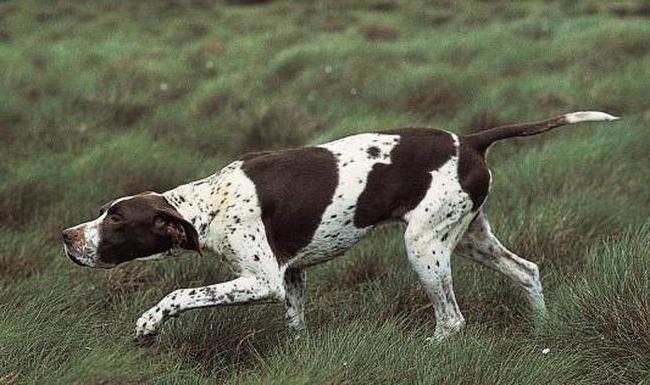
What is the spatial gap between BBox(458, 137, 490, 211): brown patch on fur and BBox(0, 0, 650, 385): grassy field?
60 centimetres

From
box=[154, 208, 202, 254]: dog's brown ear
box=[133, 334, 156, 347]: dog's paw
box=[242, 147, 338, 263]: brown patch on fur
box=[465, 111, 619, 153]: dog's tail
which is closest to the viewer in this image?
box=[133, 334, 156, 347]: dog's paw

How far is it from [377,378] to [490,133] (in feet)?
5.19

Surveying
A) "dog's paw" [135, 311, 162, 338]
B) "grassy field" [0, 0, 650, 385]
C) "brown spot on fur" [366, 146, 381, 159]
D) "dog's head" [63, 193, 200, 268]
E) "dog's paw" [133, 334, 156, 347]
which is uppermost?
"brown spot on fur" [366, 146, 381, 159]

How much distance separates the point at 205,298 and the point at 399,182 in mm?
1054

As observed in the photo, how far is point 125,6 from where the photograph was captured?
22094mm

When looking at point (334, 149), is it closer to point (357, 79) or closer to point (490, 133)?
point (490, 133)

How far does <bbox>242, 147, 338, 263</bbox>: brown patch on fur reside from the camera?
440 cm

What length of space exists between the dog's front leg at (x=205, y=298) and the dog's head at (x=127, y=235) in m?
0.25


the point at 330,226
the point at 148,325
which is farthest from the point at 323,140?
the point at 148,325

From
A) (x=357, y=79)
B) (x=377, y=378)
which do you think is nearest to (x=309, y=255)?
(x=377, y=378)

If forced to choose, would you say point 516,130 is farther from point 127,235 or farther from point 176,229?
point 127,235

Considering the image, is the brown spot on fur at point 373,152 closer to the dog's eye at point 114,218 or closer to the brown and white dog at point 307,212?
the brown and white dog at point 307,212

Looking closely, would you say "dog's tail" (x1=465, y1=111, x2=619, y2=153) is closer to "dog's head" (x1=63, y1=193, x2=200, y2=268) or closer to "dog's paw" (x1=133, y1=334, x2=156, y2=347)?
"dog's head" (x1=63, y1=193, x2=200, y2=268)

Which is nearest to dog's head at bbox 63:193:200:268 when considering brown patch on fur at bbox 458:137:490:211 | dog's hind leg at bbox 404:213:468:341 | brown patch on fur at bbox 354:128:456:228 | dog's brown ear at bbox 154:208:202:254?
dog's brown ear at bbox 154:208:202:254
